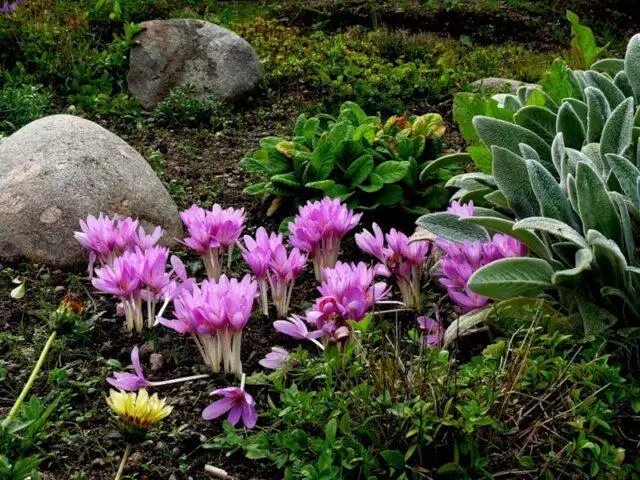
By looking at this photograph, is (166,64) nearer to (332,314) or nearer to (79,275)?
(79,275)

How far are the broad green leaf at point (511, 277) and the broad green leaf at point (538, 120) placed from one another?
92cm

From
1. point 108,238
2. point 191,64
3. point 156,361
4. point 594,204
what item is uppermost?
point 594,204

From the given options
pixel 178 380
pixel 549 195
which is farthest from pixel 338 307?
pixel 549 195

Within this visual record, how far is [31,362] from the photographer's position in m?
3.11

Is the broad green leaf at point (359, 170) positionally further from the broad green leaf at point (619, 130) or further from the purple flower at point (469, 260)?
the broad green leaf at point (619, 130)

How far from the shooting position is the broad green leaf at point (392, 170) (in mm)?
4199

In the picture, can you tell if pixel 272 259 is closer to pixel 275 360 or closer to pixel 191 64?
pixel 275 360

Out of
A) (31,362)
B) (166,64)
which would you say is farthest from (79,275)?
(166,64)

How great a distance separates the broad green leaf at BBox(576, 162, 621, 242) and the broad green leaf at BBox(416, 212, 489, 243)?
47 cm

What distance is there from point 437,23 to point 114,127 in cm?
419

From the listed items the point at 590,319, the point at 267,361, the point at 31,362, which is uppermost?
the point at 590,319

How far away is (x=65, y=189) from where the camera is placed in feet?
13.0

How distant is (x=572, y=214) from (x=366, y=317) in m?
0.90

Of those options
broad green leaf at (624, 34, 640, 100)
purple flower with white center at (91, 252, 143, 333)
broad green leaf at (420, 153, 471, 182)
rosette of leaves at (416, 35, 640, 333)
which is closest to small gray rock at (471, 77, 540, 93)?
broad green leaf at (420, 153, 471, 182)
